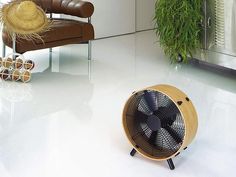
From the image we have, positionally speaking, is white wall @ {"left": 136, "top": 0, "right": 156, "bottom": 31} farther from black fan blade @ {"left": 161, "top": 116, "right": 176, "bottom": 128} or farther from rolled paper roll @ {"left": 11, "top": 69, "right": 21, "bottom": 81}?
black fan blade @ {"left": 161, "top": 116, "right": 176, "bottom": 128}

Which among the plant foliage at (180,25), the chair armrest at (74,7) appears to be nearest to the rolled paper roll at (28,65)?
the chair armrest at (74,7)

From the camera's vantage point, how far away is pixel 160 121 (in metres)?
2.89

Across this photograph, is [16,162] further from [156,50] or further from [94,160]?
[156,50]

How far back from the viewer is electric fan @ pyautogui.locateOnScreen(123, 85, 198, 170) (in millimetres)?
2832

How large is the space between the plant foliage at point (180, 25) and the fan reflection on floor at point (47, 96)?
1.03 meters

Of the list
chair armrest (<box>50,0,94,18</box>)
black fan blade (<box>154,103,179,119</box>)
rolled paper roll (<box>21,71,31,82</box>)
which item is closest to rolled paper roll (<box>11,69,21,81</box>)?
rolled paper roll (<box>21,71,31,82</box>)

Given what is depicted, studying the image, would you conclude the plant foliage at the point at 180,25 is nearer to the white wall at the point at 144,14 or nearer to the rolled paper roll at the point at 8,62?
the rolled paper roll at the point at 8,62

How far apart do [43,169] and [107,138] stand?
0.64 m

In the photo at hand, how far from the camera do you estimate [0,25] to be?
4914 mm

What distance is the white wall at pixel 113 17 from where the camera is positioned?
21.8 feet

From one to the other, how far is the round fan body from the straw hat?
6.75ft

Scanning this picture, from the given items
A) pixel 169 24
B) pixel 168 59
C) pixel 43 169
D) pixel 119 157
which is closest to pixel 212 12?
pixel 169 24

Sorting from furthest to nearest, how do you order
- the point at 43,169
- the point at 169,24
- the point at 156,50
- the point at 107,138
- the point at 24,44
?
1. the point at 156,50
2. the point at 169,24
3. the point at 24,44
4. the point at 107,138
5. the point at 43,169

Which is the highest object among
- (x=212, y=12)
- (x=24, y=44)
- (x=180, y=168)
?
(x=212, y=12)
